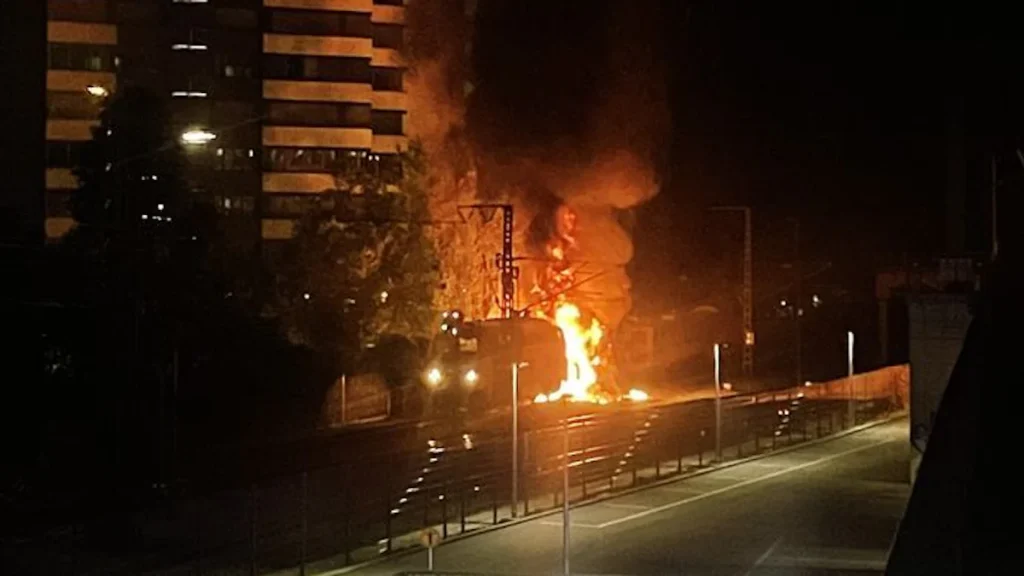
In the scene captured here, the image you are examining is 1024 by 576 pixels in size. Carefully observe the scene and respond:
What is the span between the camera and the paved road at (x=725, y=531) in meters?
19.8

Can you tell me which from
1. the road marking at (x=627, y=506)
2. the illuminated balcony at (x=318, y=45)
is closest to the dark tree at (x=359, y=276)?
the road marking at (x=627, y=506)

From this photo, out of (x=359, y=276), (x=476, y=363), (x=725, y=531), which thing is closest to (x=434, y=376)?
(x=476, y=363)

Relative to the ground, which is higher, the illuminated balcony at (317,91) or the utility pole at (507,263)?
the illuminated balcony at (317,91)

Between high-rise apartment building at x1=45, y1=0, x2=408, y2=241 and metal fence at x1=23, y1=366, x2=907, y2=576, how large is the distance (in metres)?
30.8

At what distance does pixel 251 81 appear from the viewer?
67.1m

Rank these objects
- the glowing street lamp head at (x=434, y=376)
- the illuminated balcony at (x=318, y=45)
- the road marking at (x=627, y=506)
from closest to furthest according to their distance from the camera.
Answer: the road marking at (x=627, y=506)
the glowing street lamp head at (x=434, y=376)
the illuminated balcony at (x=318, y=45)

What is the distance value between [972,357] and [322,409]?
3361 centimetres

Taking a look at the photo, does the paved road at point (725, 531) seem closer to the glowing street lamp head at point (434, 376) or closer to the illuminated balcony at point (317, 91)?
the glowing street lamp head at point (434, 376)

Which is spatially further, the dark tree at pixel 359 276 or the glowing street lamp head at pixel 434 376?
the glowing street lamp head at pixel 434 376

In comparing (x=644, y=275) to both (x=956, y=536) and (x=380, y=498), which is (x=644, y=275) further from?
(x=956, y=536)

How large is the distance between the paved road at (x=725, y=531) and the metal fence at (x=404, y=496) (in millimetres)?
852

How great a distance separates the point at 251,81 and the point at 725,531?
159 feet

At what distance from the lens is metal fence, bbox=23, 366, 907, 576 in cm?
1828

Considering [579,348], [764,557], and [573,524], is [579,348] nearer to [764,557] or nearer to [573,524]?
[573,524]
